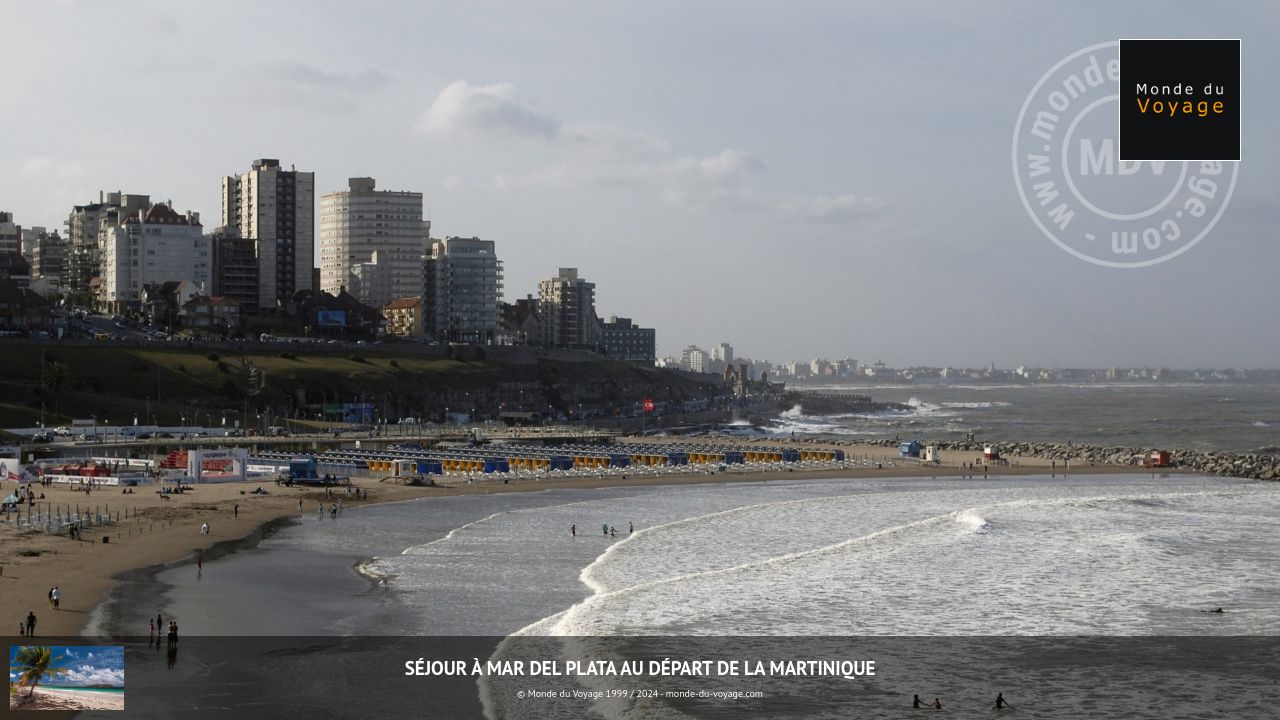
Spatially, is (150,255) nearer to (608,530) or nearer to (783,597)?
Answer: (608,530)

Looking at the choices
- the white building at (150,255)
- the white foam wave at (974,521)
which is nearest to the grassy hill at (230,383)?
the white building at (150,255)

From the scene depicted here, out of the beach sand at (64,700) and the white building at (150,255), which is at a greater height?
the white building at (150,255)

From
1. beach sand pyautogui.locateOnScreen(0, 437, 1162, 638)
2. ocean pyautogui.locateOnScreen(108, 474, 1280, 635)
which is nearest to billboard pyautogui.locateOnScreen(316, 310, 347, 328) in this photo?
beach sand pyautogui.locateOnScreen(0, 437, 1162, 638)

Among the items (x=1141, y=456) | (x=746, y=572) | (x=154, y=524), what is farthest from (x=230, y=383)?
(x=746, y=572)

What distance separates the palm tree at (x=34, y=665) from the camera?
87.8 ft

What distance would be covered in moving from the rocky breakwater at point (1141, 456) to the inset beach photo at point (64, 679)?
9259 cm

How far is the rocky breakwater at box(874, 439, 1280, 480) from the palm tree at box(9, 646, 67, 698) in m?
93.5

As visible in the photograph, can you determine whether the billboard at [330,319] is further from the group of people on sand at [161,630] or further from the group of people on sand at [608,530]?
the group of people on sand at [161,630]

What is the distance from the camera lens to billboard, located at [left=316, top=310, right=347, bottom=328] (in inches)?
7254

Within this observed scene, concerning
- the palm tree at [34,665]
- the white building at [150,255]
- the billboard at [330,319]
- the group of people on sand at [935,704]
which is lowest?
the group of people on sand at [935,704]

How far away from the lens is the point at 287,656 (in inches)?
1225

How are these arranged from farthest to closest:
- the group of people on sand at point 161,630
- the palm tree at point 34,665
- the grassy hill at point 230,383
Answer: the grassy hill at point 230,383, the group of people on sand at point 161,630, the palm tree at point 34,665

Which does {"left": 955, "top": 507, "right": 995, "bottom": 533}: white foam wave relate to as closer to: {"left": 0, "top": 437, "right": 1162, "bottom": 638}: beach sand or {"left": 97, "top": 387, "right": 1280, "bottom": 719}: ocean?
{"left": 97, "top": 387, "right": 1280, "bottom": 719}: ocean

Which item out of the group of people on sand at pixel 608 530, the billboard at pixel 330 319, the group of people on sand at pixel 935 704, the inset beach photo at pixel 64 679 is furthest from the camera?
the billboard at pixel 330 319
